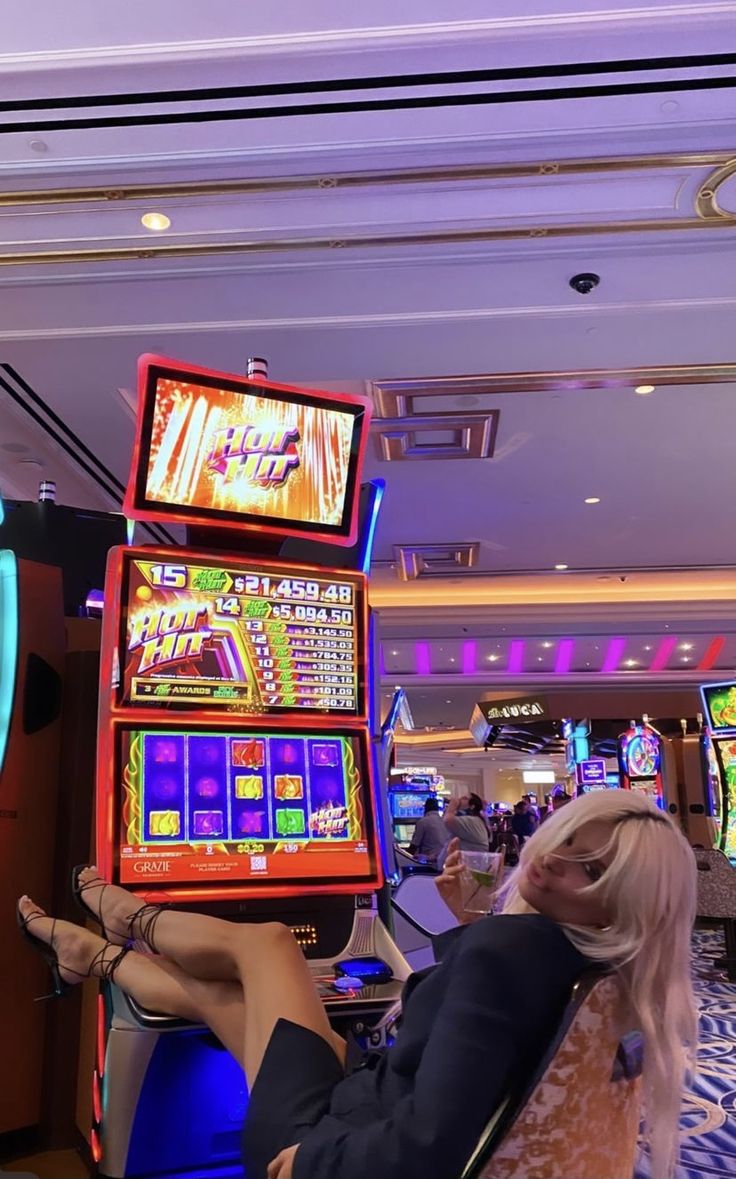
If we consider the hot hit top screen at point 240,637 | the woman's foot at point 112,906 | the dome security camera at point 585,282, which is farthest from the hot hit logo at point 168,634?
the dome security camera at point 585,282

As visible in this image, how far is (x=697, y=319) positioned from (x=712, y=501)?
2.70 metres

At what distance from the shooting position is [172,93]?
2.90m

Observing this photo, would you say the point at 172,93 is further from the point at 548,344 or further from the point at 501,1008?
the point at 501,1008

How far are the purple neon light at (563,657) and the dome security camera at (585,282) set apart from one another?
256 inches

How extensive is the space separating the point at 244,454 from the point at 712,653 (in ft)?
30.6

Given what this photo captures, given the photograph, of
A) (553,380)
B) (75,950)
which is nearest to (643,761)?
(553,380)

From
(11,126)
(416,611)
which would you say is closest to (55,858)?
(11,126)

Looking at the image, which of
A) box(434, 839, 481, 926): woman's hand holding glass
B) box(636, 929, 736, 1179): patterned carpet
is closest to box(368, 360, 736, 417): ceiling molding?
box(636, 929, 736, 1179): patterned carpet

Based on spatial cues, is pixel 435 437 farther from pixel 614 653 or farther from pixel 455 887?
pixel 614 653

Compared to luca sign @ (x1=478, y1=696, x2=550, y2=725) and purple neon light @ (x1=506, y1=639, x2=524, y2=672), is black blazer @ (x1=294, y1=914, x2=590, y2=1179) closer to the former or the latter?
purple neon light @ (x1=506, y1=639, x2=524, y2=672)

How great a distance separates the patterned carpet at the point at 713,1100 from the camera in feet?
8.29

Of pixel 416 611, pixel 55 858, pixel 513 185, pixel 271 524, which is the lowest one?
pixel 55 858

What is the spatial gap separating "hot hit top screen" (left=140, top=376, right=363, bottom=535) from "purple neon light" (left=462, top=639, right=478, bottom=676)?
742 centimetres

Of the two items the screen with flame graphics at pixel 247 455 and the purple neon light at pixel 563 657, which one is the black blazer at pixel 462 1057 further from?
the purple neon light at pixel 563 657
